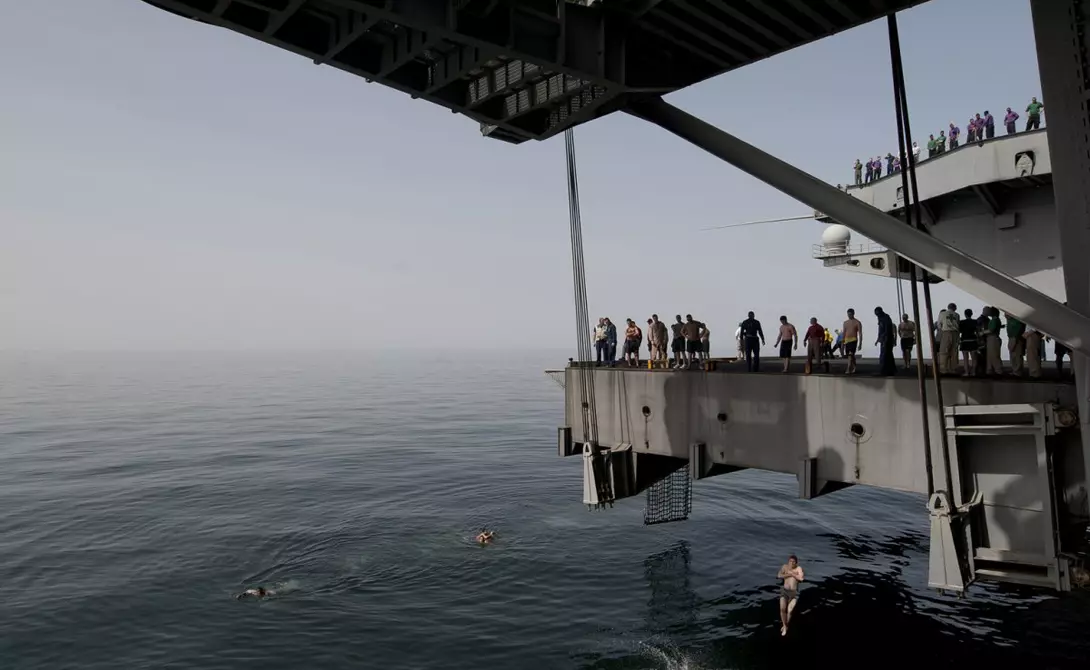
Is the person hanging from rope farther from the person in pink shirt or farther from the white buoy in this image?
the white buoy

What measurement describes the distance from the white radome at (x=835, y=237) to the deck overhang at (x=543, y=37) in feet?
51.2

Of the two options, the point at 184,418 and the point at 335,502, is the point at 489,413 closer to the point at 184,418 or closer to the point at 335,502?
the point at 184,418

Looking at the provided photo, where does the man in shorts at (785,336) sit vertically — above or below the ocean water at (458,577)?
above

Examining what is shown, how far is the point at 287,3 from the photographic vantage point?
36.6 ft

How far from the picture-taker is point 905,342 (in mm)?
14531

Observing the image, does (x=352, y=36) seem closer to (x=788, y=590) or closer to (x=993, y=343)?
(x=993, y=343)

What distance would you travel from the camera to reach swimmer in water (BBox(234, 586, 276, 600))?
1906cm

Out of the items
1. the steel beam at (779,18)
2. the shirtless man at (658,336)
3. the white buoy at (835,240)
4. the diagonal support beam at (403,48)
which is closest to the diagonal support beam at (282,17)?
the diagonal support beam at (403,48)

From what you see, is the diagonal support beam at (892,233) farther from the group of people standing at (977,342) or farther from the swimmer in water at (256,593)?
the swimmer in water at (256,593)

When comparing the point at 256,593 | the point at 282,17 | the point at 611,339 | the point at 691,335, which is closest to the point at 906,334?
the point at 691,335

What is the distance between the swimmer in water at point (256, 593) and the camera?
62.5ft

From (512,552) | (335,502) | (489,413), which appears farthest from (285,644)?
(489,413)

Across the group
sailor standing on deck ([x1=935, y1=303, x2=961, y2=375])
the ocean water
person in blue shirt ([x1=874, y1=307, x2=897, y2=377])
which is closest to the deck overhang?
sailor standing on deck ([x1=935, y1=303, x2=961, y2=375])

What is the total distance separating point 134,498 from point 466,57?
30905mm
